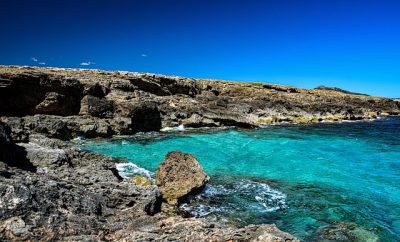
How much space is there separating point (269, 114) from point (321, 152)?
3467 centimetres

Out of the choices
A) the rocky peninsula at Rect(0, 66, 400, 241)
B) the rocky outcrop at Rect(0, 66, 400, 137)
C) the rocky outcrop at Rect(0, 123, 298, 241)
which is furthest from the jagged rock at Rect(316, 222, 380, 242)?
the rocky outcrop at Rect(0, 66, 400, 137)

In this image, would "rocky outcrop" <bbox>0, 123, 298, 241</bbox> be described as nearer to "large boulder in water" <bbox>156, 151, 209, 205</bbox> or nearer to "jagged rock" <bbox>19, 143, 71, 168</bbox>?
"jagged rock" <bbox>19, 143, 71, 168</bbox>

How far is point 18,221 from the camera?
7191 millimetres

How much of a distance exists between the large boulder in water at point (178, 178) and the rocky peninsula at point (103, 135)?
0.06 meters

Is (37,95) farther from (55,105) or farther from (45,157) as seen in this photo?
(45,157)

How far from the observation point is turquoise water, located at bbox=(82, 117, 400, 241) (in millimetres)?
15625

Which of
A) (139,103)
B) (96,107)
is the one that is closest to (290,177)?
(139,103)

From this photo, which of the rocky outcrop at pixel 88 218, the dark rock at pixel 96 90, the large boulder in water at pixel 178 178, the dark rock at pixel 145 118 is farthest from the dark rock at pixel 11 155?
the dark rock at pixel 96 90

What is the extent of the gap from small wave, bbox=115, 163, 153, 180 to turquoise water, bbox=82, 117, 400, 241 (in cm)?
30

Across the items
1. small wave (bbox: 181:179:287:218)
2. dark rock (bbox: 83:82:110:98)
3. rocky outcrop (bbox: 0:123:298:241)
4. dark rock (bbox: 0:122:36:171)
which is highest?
dark rock (bbox: 83:82:110:98)

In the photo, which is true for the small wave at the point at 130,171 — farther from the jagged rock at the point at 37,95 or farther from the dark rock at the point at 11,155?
the jagged rock at the point at 37,95

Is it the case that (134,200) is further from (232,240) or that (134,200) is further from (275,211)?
(275,211)

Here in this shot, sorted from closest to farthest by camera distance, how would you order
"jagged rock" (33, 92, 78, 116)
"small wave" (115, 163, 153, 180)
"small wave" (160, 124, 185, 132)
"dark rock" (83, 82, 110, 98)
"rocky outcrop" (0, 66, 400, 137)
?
"small wave" (115, 163, 153, 180) < "rocky outcrop" (0, 66, 400, 137) < "jagged rock" (33, 92, 78, 116) < "dark rock" (83, 82, 110, 98) < "small wave" (160, 124, 185, 132)

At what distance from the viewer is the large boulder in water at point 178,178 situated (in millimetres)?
16734
